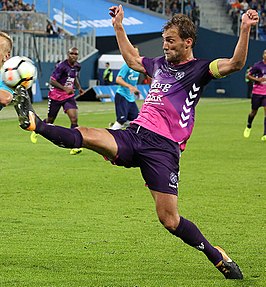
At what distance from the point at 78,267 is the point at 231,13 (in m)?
53.2

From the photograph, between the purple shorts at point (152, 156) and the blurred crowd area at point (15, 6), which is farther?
the blurred crowd area at point (15, 6)

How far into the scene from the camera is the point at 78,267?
8516mm

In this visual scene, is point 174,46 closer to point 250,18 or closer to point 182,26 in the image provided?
point 182,26

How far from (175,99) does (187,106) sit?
13 centimetres

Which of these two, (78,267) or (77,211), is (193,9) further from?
(78,267)

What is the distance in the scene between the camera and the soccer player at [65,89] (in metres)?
21.5

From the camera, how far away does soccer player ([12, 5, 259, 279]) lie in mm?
7895

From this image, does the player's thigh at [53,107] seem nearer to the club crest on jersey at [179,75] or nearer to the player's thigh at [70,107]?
the player's thigh at [70,107]

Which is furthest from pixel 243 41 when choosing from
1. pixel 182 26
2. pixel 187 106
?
pixel 187 106

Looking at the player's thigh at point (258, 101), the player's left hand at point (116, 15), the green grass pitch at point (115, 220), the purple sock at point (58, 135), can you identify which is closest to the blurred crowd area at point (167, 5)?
the player's thigh at point (258, 101)

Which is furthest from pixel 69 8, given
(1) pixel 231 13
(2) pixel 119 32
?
(2) pixel 119 32

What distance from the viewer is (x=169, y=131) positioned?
8172mm

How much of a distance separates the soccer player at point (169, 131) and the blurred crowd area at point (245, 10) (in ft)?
165

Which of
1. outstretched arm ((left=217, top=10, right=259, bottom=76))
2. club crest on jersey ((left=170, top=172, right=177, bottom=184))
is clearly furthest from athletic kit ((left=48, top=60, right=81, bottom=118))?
outstretched arm ((left=217, top=10, right=259, bottom=76))
